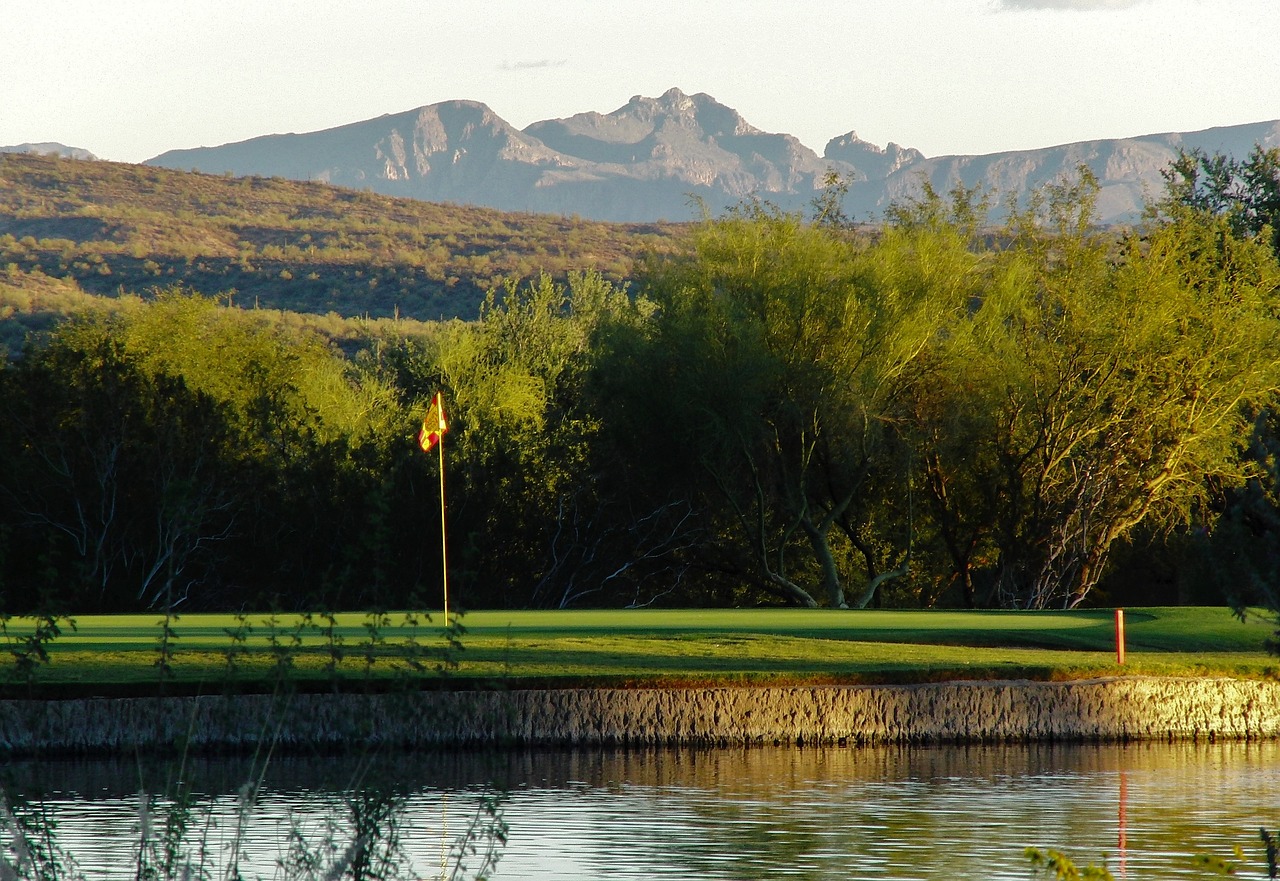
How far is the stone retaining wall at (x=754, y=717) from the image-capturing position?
1441 centimetres

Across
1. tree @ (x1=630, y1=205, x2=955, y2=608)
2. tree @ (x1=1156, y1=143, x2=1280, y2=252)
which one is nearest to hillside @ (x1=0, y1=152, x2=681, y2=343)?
tree @ (x1=1156, y1=143, x2=1280, y2=252)

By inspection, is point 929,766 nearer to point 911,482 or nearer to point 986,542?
point 911,482

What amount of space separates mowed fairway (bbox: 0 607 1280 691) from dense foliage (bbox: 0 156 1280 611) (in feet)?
22.3

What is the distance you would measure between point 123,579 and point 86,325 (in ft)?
42.3

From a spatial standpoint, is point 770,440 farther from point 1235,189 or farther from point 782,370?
point 1235,189

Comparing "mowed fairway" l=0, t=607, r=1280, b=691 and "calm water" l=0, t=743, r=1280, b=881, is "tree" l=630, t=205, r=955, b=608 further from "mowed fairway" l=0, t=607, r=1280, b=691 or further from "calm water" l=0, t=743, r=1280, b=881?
"calm water" l=0, t=743, r=1280, b=881

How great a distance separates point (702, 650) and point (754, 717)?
2.42 m

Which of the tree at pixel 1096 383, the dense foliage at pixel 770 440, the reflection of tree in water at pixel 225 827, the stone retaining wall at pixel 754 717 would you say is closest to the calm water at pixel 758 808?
the reflection of tree in water at pixel 225 827

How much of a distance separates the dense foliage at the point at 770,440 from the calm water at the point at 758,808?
14.7 meters

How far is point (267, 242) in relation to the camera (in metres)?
79.8

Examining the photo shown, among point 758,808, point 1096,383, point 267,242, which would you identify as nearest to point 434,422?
point 758,808

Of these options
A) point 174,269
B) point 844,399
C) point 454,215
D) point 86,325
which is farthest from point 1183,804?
point 454,215

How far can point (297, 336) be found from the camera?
189 ft

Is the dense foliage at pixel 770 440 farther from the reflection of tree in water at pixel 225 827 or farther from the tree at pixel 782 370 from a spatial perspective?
the reflection of tree in water at pixel 225 827
